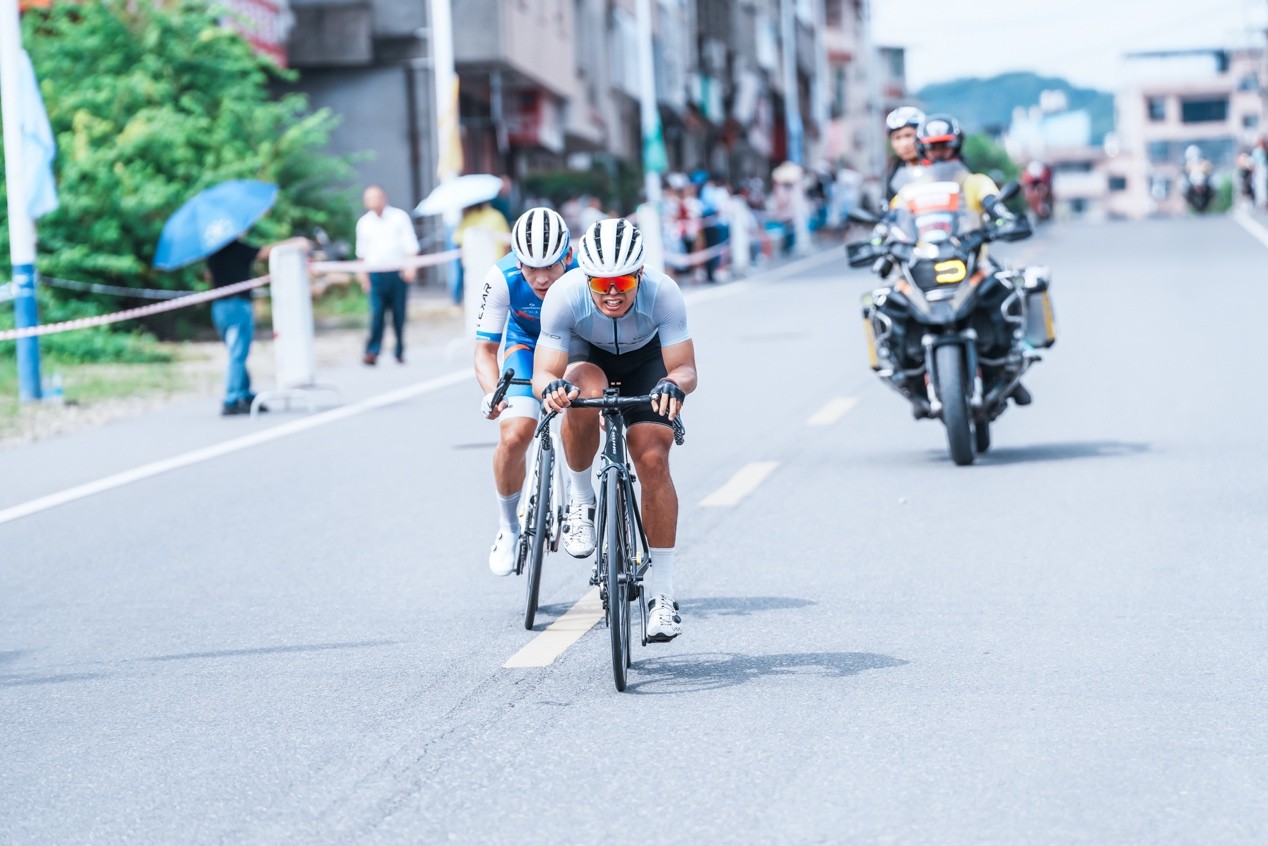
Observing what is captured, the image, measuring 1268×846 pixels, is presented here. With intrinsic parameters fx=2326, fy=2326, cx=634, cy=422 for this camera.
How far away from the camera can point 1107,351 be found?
1931cm

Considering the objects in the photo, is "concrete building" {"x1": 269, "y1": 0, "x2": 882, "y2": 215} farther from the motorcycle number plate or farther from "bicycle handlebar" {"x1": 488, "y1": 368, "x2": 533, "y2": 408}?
"bicycle handlebar" {"x1": 488, "y1": 368, "x2": 533, "y2": 408}

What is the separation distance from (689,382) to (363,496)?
17.2 ft

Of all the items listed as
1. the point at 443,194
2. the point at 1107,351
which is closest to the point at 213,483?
the point at 1107,351

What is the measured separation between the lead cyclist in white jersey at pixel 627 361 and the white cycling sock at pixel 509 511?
86 centimetres

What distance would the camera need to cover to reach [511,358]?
8.76 m

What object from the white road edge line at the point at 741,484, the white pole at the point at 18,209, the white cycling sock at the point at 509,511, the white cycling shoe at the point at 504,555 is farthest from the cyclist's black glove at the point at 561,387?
the white pole at the point at 18,209

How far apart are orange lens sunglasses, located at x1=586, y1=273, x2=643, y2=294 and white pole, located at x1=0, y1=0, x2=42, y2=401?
1233 centimetres

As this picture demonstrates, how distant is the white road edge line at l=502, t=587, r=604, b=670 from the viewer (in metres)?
7.48

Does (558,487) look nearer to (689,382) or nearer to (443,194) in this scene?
(689,382)

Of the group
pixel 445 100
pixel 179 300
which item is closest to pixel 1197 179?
pixel 445 100

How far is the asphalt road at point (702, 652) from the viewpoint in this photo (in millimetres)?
5598

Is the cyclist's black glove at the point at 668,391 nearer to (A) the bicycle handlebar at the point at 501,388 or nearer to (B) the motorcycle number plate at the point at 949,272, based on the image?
(A) the bicycle handlebar at the point at 501,388

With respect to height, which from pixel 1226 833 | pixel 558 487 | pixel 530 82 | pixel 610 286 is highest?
pixel 530 82

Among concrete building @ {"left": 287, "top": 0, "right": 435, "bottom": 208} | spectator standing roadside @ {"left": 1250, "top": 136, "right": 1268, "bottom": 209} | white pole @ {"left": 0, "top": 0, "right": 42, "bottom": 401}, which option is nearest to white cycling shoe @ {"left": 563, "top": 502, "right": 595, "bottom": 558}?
white pole @ {"left": 0, "top": 0, "right": 42, "bottom": 401}
